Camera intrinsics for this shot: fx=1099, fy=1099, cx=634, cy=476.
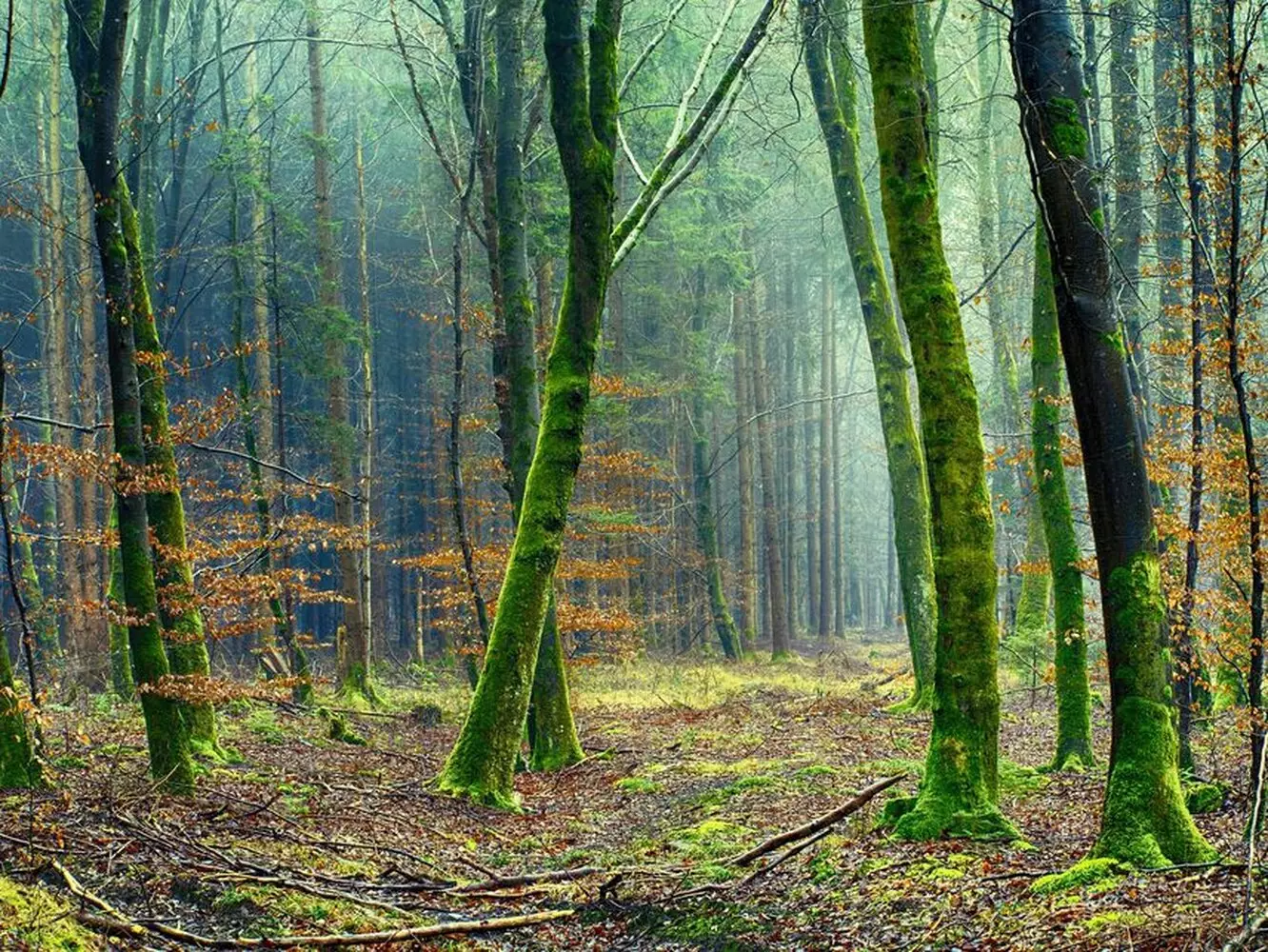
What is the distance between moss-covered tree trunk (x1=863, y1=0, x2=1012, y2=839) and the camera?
6.98m

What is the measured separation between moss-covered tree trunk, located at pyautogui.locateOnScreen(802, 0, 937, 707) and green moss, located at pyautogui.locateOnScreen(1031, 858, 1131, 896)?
885 centimetres

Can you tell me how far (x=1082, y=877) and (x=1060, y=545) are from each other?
197 inches

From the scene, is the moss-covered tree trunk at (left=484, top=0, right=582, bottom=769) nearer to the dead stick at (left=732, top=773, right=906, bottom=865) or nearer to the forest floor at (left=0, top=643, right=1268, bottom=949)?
the forest floor at (left=0, top=643, right=1268, bottom=949)

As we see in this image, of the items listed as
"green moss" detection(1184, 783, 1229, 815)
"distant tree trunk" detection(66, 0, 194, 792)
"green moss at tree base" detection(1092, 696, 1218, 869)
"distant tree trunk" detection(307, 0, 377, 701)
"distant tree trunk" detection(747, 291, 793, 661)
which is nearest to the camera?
"green moss at tree base" detection(1092, 696, 1218, 869)

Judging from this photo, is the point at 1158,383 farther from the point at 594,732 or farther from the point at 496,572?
the point at 496,572

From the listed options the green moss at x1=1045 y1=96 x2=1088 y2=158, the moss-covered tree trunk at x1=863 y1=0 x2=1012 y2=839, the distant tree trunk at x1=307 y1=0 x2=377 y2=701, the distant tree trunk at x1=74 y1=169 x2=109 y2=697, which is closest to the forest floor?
the moss-covered tree trunk at x1=863 y1=0 x2=1012 y2=839

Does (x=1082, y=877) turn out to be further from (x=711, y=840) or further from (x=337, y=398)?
(x=337, y=398)

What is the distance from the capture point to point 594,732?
15.9 m

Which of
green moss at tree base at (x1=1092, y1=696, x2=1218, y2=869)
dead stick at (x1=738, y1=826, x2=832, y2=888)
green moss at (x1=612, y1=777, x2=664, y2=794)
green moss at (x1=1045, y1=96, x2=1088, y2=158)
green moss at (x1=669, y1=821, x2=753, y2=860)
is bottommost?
green moss at (x1=612, y1=777, x2=664, y2=794)

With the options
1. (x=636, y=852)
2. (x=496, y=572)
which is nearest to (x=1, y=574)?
(x=496, y=572)

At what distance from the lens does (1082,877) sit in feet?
17.6

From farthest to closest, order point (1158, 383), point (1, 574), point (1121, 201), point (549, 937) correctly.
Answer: point (1, 574), point (1121, 201), point (1158, 383), point (549, 937)

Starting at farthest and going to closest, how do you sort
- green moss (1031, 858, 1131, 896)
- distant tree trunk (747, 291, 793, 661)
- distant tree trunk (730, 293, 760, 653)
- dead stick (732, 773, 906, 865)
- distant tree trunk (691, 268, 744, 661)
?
distant tree trunk (730, 293, 760, 653) → distant tree trunk (747, 291, 793, 661) → distant tree trunk (691, 268, 744, 661) → dead stick (732, 773, 906, 865) → green moss (1031, 858, 1131, 896)

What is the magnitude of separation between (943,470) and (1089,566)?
277 centimetres
